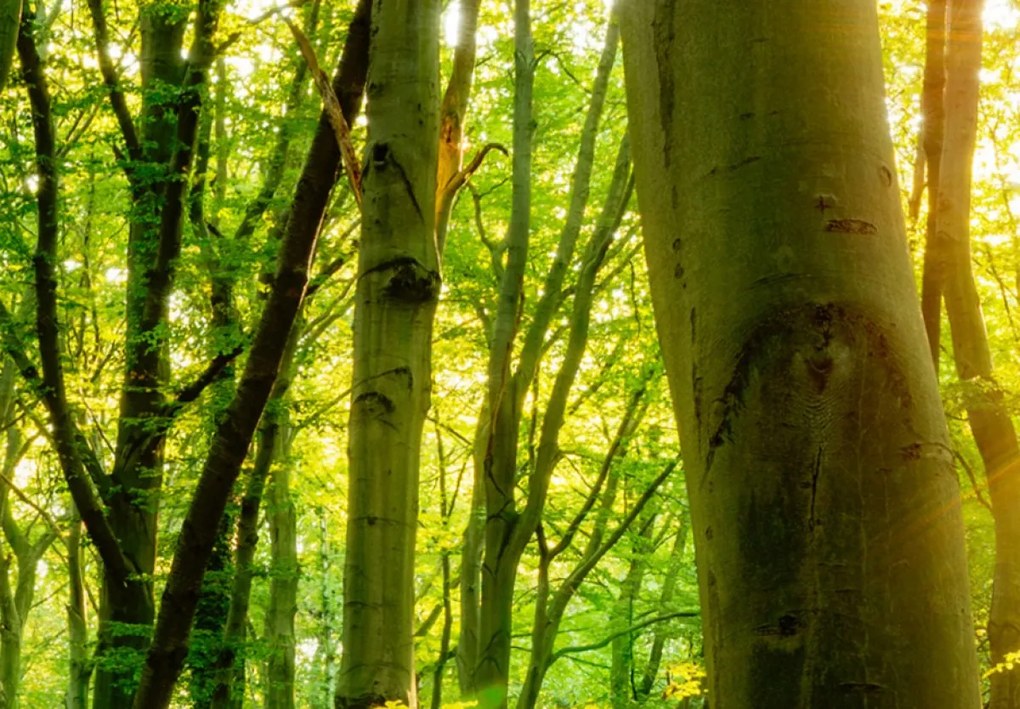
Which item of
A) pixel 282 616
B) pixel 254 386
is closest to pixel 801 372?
pixel 254 386

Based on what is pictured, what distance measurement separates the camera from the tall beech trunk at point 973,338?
7.49 m

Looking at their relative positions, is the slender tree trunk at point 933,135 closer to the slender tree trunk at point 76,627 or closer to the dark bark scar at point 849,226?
the dark bark scar at point 849,226

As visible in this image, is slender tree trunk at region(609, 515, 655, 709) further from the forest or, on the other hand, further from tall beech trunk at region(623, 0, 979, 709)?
tall beech trunk at region(623, 0, 979, 709)

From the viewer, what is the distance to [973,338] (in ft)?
28.2

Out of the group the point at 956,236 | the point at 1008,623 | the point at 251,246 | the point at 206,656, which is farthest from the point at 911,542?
the point at 206,656

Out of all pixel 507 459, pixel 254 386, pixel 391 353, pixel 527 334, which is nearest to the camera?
pixel 391 353

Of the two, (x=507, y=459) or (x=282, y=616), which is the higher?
(x=507, y=459)

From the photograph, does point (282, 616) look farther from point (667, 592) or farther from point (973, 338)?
point (973, 338)

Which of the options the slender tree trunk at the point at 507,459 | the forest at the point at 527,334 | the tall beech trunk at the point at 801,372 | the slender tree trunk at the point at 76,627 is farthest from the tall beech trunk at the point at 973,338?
the slender tree trunk at the point at 76,627

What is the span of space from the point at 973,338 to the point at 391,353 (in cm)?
700

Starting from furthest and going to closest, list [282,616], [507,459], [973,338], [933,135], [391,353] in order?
[282,616] < [507,459] < [973,338] < [933,135] < [391,353]

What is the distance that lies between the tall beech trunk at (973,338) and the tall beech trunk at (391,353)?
4.94m

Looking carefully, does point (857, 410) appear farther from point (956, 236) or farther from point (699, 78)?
point (956, 236)

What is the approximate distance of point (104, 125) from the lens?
15.9 meters
